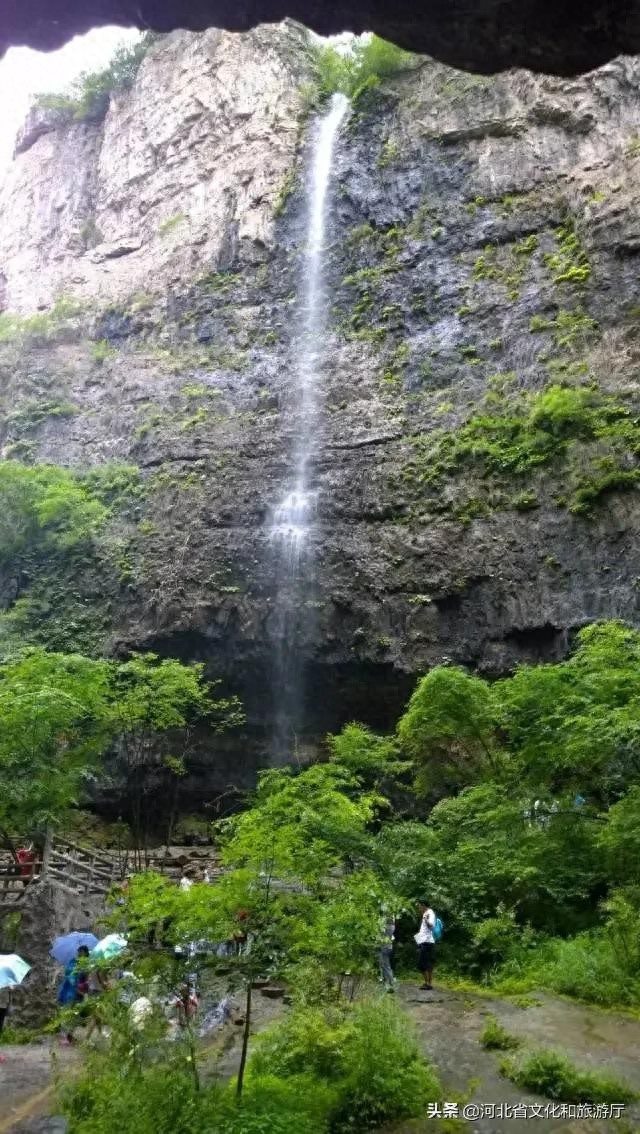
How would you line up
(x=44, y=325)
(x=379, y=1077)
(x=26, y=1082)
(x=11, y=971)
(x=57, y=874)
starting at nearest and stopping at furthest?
1. (x=379, y=1077)
2. (x=26, y=1082)
3. (x=11, y=971)
4. (x=57, y=874)
5. (x=44, y=325)

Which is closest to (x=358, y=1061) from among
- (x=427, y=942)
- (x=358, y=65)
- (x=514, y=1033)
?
(x=514, y=1033)

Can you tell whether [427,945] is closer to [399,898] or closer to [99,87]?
[399,898]

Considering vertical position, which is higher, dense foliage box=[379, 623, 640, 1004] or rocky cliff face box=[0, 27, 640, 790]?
rocky cliff face box=[0, 27, 640, 790]

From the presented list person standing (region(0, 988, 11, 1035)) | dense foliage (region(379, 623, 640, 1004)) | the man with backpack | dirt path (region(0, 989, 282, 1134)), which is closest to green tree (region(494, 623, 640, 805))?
dense foliage (region(379, 623, 640, 1004))

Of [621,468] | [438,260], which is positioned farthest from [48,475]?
[621,468]

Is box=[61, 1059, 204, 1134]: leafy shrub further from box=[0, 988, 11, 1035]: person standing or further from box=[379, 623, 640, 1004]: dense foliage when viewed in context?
box=[0, 988, 11, 1035]: person standing

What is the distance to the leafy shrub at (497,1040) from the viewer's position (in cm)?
812

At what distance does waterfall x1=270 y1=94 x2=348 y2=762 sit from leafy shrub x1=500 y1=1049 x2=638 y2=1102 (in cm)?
1398

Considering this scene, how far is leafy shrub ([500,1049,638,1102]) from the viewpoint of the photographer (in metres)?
6.56

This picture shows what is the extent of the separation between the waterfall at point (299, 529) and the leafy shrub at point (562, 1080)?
14.0 m

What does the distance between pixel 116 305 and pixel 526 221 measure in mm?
15339

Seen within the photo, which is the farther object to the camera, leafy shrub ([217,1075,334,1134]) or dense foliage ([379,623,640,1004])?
dense foliage ([379,623,640,1004])

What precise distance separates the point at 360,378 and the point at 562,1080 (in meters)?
21.0

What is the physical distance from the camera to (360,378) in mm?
25312
